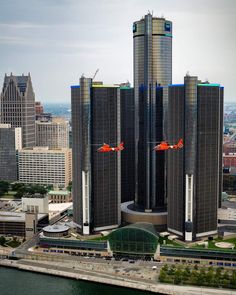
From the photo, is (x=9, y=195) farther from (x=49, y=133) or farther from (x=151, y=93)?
(x=151, y=93)

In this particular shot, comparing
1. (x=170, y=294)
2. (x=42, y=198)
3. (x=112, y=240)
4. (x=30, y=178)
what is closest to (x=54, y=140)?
(x=30, y=178)

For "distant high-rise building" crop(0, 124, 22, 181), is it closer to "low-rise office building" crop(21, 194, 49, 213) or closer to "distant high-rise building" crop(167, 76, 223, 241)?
"low-rise office building" crop(21, 194, 49, 213)

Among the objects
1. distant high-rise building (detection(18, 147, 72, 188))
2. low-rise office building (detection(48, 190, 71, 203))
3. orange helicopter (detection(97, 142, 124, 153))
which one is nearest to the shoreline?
orange helicopter (detection(97, 142, 124, 153))

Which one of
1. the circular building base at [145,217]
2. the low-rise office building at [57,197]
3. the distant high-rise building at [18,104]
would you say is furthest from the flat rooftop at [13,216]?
the distant high-rise building at [18,104]

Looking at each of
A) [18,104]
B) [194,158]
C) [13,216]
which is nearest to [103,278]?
[194,158]

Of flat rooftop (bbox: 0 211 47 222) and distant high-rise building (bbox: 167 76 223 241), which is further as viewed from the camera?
flat rooftop (bbox: 0 211 47 222)

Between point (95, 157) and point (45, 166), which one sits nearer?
point (95, 157)

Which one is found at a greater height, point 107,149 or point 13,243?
point 107,149
